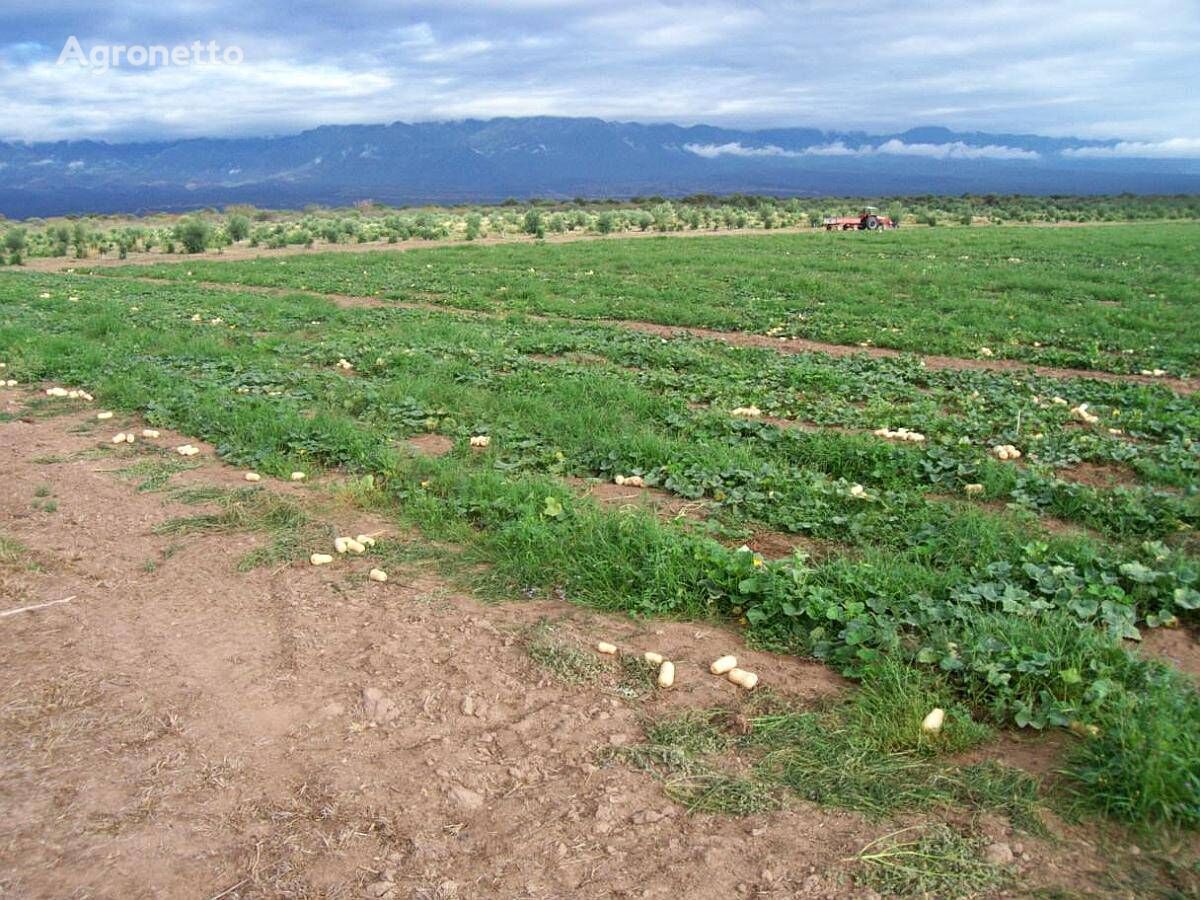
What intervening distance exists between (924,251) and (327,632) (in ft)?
80.5

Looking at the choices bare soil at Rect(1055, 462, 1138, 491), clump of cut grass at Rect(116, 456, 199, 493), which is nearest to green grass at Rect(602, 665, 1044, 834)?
bare soil at Rect(1055, 462, 1138, 491)

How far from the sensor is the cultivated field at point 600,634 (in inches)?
99.4

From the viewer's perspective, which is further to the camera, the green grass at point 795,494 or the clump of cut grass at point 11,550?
the clump of cut grass at point 11,550

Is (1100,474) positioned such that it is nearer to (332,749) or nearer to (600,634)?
(600,634)

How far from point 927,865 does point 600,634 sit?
1.79 metres

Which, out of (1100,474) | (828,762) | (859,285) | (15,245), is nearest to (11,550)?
(828,762)

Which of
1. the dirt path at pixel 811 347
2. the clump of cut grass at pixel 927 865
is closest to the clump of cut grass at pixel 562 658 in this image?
the clump of cut grass at pixel 927 865

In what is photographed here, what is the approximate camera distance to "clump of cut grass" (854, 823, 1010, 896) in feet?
7.64

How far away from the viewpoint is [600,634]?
3857 mm

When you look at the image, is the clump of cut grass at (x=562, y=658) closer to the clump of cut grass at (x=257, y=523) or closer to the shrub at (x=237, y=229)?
the clump of cut grass at (x=257, y=523)

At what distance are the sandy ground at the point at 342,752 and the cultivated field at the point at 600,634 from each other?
0.6 inches

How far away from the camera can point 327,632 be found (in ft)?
12.7

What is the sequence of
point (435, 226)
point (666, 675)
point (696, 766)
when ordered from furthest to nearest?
point (435, 226), point (666, 675), point (696, 766)

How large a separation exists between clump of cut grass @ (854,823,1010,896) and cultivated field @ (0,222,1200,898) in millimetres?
12
